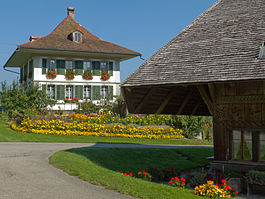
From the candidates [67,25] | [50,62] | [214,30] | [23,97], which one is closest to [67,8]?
[67,25]

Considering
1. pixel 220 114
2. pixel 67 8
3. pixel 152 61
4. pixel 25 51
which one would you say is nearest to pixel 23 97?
pixel 25 51

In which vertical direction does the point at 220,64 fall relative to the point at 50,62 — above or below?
below

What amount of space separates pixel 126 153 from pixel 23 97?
41.7 feet

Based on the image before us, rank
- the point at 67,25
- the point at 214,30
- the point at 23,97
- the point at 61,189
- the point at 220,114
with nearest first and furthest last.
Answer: the point at 61,189, the point at 220,114, the point at 214,30, the point at 23,97, the point at 67,25

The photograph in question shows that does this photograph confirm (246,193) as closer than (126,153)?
Yes

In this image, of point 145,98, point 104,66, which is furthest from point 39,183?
point 104,66

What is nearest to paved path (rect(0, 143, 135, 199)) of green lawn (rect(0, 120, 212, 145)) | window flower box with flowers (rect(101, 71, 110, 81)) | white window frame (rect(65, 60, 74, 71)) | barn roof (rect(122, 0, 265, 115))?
barn roof (rect(122, 0, 265, 115))

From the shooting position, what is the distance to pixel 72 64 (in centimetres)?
3903

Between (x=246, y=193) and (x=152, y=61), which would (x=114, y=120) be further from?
(x=246, y=193)

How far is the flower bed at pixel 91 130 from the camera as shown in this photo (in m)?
23.2

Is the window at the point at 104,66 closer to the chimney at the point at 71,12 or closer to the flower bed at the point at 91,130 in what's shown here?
the chimney at the point at 71,12

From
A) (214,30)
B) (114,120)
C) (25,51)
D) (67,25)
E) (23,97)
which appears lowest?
(114,120)

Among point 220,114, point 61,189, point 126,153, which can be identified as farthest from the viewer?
point 126,153

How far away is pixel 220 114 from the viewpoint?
11.5 meters
